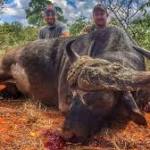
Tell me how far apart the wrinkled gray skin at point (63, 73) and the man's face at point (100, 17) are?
2.88ft

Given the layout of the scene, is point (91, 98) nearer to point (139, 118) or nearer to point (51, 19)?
point (139, 118)

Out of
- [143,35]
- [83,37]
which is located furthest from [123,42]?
[143,35]

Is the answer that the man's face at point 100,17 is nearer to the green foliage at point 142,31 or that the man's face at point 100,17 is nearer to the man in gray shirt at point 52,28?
the man in gray shirt at point 52,28

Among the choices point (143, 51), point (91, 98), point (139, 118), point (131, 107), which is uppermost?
point (143, 51)

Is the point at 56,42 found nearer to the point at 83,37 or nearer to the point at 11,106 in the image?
the point at 83,37

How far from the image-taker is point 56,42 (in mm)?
7746

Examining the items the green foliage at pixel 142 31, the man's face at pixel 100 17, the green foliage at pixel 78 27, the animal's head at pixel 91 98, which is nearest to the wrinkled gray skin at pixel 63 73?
the animal's head at pixel 91 98

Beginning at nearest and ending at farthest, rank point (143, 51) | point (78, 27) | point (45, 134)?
point (45, 134)
point (143, 51)
point (78, 27)

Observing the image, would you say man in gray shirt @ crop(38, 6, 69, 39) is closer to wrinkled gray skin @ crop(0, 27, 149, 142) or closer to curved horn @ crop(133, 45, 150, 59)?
wrinkled gray skin @ crop(0, 27, 149, 142)

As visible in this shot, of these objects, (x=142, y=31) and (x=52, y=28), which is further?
(x=142, y=31)

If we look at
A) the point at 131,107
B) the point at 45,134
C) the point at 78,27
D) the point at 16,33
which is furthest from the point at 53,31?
the point at 16,33

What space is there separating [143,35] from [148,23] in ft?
3.06

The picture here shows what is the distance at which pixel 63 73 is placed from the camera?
7.04m

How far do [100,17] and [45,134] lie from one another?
309 centimetres
